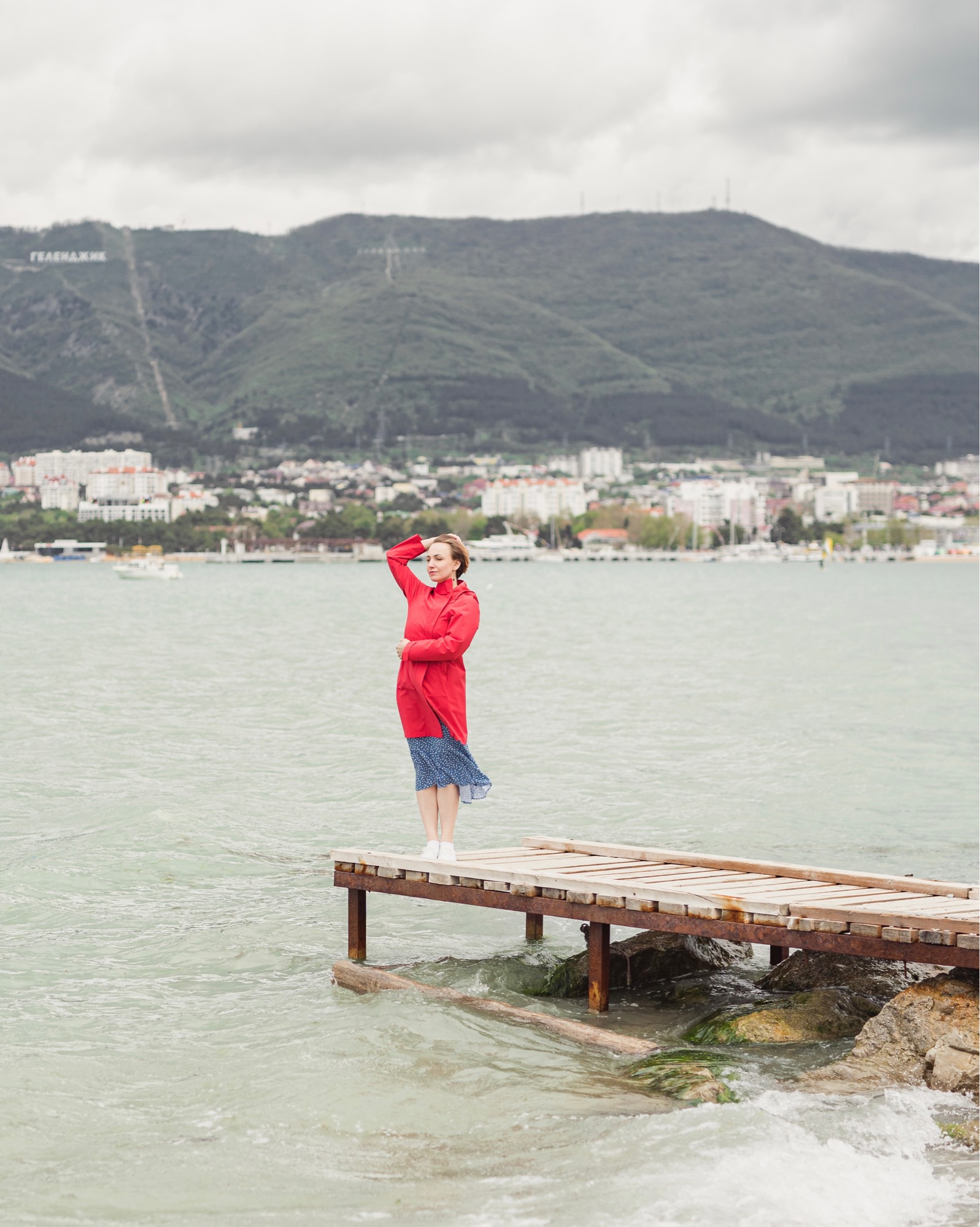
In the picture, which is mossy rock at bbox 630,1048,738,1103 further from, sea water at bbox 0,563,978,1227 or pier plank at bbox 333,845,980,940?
pier plank at bbox 333,845,980,940

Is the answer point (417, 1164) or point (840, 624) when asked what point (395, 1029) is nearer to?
point (417, 1164)

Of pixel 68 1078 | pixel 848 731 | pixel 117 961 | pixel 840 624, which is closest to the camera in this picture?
pixel 68 1078

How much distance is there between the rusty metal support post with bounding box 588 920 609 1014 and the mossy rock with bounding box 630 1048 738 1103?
979 mm

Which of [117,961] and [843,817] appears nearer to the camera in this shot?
[117,961]

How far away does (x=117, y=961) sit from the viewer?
38.3 ft

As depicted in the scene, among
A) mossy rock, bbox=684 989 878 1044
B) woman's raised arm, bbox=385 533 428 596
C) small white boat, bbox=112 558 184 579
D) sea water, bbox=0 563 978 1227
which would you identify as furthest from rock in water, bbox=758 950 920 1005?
small white boat, bbox=112 558 184 579

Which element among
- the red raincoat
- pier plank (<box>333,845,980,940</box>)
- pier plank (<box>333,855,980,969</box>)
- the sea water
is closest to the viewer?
the sea water

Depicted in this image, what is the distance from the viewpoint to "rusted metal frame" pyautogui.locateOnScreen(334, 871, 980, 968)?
8562 millimetres

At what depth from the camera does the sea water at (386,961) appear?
7309 mm

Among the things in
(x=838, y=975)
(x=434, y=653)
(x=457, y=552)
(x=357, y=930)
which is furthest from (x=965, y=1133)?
(x=357, y=930)

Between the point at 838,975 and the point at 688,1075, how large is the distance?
2.07 m

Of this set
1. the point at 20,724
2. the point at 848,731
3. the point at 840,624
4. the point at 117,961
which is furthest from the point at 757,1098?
the point at 840,624

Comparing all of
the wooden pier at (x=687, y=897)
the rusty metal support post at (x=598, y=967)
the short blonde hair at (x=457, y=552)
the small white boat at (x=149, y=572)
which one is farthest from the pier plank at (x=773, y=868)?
the small white boat at (x=149, y=572)

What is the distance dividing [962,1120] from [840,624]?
69.6 m
